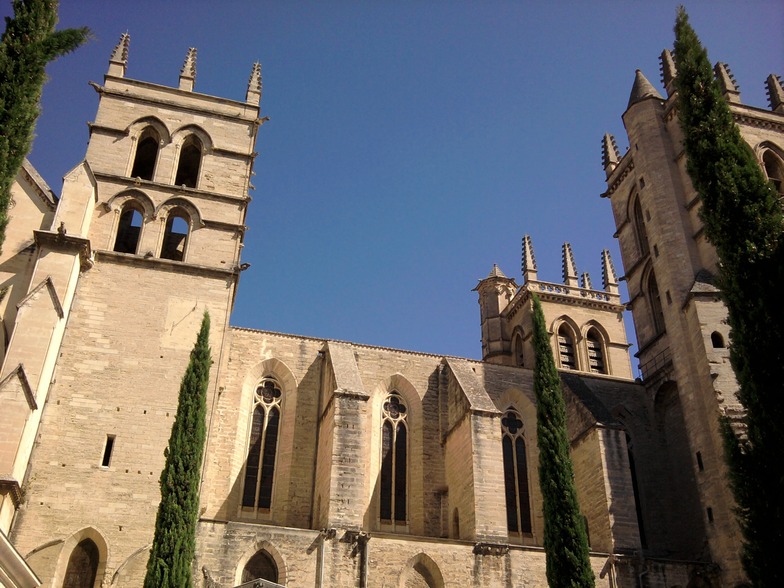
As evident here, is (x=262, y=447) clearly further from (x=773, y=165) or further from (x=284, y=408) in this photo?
(x=773, y=165)

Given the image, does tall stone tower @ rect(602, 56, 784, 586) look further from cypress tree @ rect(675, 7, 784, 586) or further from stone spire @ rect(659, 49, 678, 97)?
cypress tree @ rect(675, 7, 784, 586)

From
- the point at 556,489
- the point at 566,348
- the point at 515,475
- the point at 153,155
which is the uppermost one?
the point at 153,155

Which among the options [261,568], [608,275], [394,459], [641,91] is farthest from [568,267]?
[261,568]

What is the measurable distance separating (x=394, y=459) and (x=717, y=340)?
32.4ft

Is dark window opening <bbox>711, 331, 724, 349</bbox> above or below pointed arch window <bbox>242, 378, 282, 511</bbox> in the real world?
above

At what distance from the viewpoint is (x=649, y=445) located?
24625 millimetres

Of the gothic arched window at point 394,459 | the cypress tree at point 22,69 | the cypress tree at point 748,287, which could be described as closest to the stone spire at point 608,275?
the gothic arched window at point 394,459

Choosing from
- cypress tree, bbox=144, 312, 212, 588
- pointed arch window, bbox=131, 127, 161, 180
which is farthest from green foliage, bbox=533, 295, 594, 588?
pointed arch window, bbox=131, 127, 161, 180

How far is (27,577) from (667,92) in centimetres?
2567

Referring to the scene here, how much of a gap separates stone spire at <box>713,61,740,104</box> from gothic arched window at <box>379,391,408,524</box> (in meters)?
17.0

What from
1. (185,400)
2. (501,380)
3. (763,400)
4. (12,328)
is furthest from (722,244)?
(12,328)

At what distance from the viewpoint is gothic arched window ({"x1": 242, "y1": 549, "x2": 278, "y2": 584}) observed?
17.0 m

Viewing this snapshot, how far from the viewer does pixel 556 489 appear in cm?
1631

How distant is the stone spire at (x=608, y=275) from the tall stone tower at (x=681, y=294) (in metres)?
4.54
